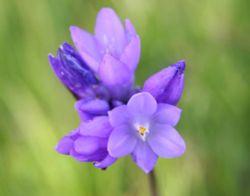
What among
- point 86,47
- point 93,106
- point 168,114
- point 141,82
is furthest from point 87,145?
point 141,82

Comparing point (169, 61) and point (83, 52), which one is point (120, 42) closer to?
point (83, 52)

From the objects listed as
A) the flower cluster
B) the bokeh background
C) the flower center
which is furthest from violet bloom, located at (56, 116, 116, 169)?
the bokeh background

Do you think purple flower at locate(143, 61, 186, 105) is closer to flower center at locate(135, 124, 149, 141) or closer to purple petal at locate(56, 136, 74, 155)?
flower center at locate(135, 124, 149, 141)

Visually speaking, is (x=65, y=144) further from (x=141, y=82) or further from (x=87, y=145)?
(x=141, y=82)

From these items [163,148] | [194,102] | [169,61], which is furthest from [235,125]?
[163,148]

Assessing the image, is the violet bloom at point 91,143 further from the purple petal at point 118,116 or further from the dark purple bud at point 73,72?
the dark purple bud at point 73,72

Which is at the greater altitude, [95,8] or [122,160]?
[95,8]

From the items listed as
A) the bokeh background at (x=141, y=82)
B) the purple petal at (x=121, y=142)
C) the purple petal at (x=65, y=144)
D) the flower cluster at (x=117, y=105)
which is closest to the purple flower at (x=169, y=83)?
the flower cluster at (x=117, y=105)
